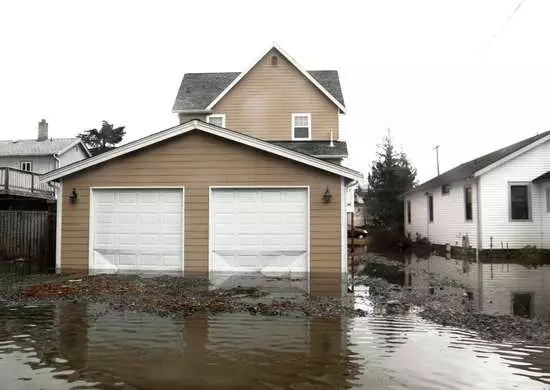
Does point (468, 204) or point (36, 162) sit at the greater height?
point (36, 162)

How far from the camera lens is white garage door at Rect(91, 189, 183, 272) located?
12609 millimetres

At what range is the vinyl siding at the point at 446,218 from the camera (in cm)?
2009

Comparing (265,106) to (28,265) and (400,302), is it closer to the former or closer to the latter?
(28,265)

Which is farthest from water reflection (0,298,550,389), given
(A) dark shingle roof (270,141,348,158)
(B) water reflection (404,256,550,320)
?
(A) dark shingle roof (270,141,348,158)

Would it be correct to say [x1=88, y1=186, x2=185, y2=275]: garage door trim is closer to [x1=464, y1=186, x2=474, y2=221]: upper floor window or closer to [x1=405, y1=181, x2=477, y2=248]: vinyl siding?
[x1=405, y1=181, x2=477, y2=248]: vinyl siding

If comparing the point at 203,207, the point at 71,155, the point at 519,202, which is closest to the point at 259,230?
the point at 203,207

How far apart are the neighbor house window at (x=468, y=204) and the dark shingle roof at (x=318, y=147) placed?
5406 millimetres

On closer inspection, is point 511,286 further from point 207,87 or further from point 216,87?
point 207,87

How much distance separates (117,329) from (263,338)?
6.40ft

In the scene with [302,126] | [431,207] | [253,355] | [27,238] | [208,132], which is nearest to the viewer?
[253,355]

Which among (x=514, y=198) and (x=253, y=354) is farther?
(x=514, y=198)

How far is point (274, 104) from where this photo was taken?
21.3 meters

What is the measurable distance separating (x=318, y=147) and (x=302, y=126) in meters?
1.61

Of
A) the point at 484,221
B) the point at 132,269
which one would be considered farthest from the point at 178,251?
the point at 484,221
